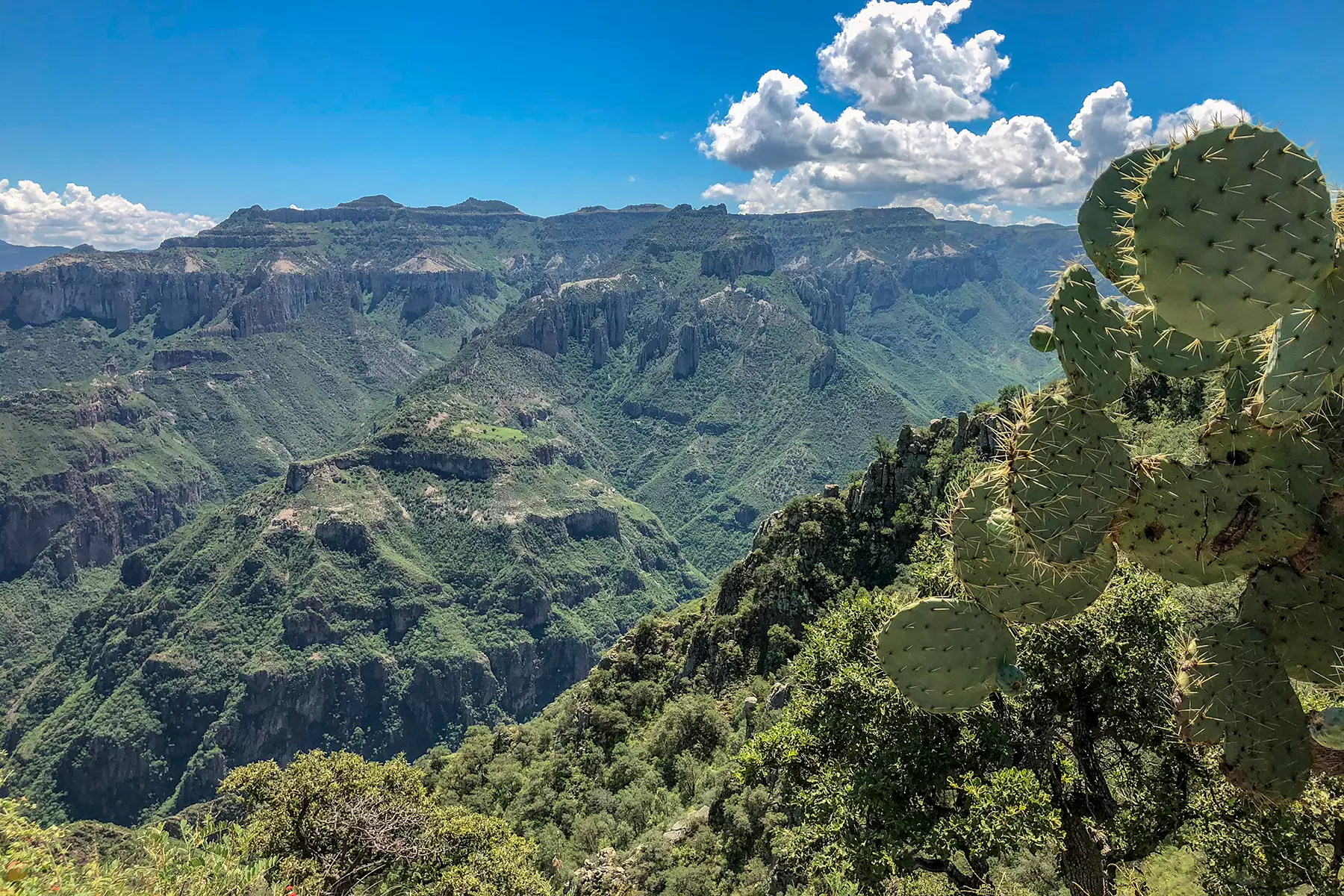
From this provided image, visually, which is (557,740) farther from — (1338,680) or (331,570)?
(331,570)

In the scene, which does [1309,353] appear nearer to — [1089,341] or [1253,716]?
[1089,341]

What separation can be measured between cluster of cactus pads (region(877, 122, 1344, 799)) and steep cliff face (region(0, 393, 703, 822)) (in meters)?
170

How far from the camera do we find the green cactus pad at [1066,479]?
6.82 metres

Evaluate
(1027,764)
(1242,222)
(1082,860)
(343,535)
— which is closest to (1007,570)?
(1242,222)

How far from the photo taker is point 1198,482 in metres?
6.93

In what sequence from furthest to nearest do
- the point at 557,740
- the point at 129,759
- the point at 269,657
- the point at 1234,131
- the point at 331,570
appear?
the point at 331,570, the point at 269,657, the point at 129,759, the point at 557,740, the point at 1234,131

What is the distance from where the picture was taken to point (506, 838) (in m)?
24.6

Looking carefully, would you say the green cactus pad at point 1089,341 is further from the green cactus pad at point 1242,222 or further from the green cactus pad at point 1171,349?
the green cactus pad at point 1242,222

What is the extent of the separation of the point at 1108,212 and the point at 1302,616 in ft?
15.9

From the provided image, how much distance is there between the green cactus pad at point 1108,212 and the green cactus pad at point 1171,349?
650 mm

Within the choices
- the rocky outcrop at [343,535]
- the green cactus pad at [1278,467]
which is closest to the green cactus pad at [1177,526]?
the green cactus pad at [1278,467]

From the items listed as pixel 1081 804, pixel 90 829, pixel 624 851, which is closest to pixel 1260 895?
pixel 1081 804

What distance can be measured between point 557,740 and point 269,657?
13090cm

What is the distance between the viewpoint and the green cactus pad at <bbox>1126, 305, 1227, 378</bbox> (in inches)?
281
